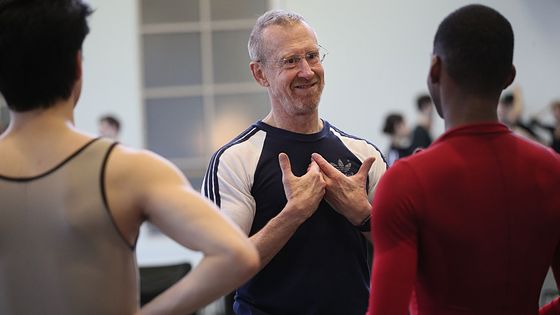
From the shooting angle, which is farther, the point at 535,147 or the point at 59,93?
the point at 535,147

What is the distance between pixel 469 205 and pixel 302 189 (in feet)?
2.27

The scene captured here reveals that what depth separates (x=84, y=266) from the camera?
58.5 inches

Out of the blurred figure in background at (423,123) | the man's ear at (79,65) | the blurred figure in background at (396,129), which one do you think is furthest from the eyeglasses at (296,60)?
the blurred figure in background at (396,129)

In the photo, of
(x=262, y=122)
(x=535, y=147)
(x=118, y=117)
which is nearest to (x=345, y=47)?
(x=118, y=117)

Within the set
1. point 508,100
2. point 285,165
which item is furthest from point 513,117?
point 285,165

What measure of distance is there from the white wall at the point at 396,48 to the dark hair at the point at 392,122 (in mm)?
489

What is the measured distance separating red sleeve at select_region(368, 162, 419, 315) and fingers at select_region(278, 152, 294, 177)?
2.13ft

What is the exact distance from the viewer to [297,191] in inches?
86.4

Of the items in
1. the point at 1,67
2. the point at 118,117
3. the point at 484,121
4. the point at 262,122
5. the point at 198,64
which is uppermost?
the point at 1,67

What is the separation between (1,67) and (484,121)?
92 cm

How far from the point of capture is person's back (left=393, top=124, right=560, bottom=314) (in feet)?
5.16

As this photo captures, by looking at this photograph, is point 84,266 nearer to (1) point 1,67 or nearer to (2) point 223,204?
(1) point 1,67

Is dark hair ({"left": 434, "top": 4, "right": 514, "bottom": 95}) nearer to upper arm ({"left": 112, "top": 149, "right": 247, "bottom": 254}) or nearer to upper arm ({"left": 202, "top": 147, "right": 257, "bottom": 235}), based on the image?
upper arm ({"left": 112, "top": 149, "right": 247, "bottom": 254})

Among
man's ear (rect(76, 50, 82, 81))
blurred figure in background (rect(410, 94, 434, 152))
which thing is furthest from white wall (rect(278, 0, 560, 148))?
man's ear (rect(76, 50, 82, 81))
